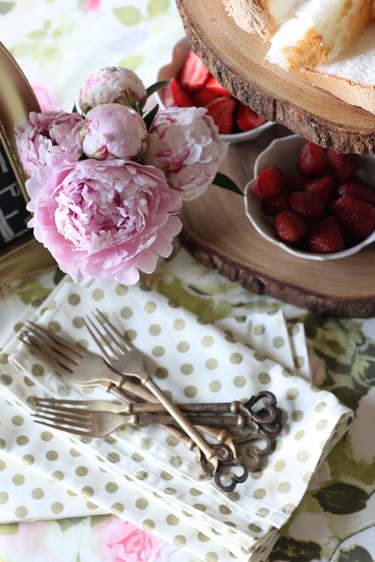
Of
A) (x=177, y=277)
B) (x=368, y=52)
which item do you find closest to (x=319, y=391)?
(x=177, y=277)

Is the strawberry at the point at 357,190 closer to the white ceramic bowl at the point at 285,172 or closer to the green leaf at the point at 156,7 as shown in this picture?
the white ceramic bowl at the point at 285,172

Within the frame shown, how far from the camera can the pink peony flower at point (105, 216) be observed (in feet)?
2.15

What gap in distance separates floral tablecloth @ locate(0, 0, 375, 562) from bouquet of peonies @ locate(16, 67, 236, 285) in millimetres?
205

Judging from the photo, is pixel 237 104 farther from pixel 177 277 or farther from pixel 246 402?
pixel 246 402

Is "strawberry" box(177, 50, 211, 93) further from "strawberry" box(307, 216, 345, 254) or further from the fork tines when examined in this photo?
the fork tines

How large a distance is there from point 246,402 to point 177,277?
210mm

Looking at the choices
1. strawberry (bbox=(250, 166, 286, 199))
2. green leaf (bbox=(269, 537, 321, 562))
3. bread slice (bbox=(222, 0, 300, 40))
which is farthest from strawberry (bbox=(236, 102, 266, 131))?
green leaf (bbox=(269, 537, 321, 562))

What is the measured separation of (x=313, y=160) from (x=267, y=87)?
7.3 inches

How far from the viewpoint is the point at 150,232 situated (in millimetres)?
682

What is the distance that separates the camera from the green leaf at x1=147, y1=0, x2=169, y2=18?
112cm

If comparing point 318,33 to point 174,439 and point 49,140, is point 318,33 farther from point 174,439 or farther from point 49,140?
point 174,439

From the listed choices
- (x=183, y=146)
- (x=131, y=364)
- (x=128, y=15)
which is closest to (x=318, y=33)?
(x=183, y=146)

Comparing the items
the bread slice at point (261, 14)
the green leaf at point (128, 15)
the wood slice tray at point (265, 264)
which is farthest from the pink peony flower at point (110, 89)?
the green leaf at point (128, 15)

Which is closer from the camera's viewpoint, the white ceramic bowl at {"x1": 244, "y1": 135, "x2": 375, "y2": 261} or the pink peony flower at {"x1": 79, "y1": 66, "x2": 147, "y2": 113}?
the pink peony flower at {"x1": 79, "y1": 66, "x2": 147, "y2": 113}
